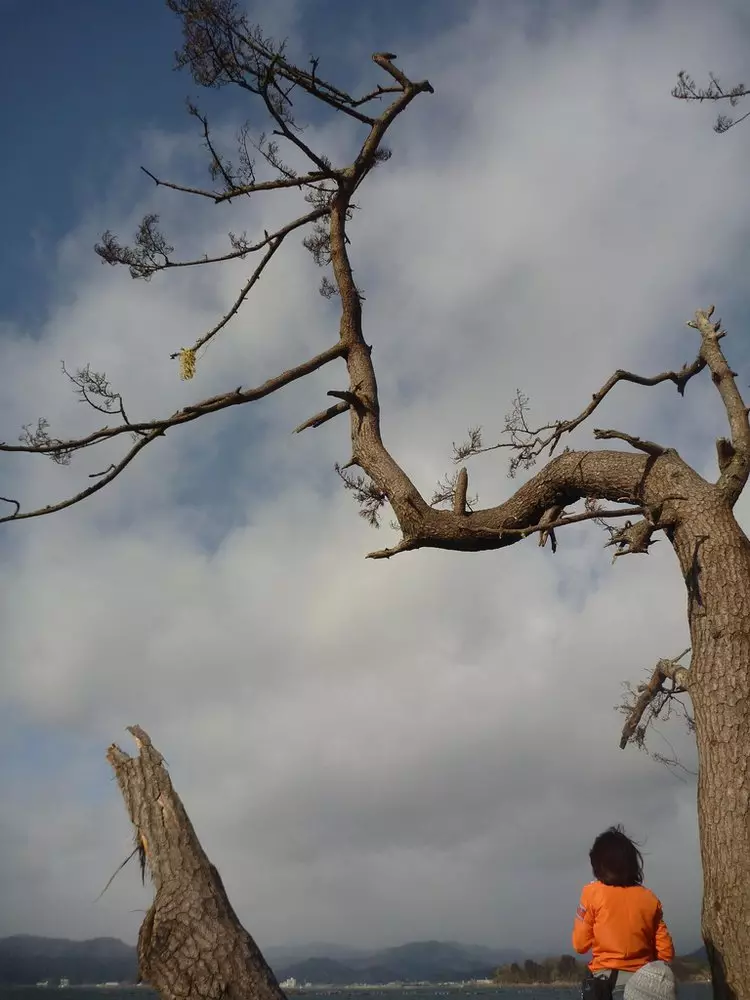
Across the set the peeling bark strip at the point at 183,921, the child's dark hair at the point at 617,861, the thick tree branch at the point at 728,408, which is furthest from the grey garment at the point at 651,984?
the thick tree branch at the point at 728,408

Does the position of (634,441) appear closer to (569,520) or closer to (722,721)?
(569,520)

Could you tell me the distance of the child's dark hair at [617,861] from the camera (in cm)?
462

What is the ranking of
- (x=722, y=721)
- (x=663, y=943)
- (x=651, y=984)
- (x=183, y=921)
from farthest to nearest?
(x=722, y=721), (x=663, y=943), (x=651, y=984), (x=183, y=921)

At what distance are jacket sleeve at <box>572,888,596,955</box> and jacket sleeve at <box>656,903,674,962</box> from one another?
37 centimetres

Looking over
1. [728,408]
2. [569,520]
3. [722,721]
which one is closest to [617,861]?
[722,721]

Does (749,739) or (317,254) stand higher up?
(317,254)

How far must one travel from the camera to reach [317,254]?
9359mm

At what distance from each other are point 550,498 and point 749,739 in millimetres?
2476

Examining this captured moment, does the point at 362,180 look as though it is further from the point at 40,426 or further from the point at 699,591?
the point at 699,591

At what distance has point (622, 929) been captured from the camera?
451cm

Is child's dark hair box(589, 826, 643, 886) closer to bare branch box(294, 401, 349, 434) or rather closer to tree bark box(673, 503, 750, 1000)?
tree bark box(673, 503, 750, 1000)

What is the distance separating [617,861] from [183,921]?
247cm

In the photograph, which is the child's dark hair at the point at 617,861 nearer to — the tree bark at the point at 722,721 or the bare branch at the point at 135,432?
the tree bark at the point at 722,721

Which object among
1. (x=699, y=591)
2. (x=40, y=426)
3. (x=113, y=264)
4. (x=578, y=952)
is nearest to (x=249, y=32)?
(x=113, y=264)
